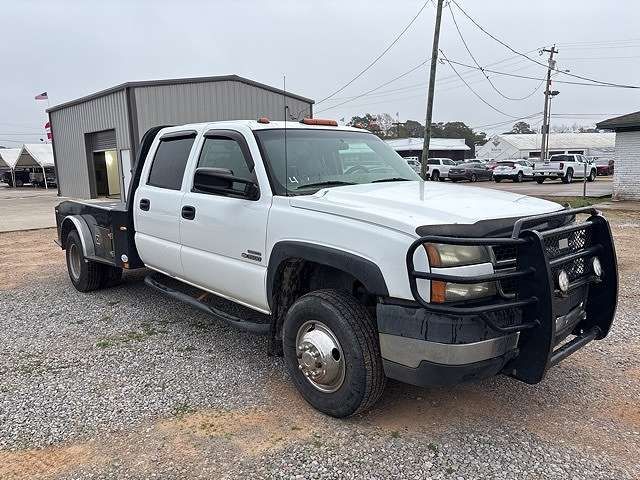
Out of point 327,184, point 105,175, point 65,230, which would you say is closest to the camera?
point 327,184

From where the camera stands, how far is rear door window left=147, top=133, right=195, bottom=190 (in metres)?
4.73

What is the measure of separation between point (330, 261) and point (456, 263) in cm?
74

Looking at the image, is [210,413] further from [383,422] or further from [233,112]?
[233,112]

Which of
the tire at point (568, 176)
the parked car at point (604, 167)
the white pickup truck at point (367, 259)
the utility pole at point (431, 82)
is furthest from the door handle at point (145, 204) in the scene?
the parked car at point (604, 167)

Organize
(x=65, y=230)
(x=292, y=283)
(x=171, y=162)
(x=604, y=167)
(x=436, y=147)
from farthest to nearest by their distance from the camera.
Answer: (x=436, y=147)
(x=604, y=167)
(x=65, y=230)
(x=171, y=162)
(x=292, y=283)

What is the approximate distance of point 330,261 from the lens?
3168 millimetres

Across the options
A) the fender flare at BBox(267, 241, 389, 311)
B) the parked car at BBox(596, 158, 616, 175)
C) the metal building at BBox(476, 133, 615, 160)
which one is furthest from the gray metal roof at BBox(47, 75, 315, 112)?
the metal building at BBox(476, 133, 615, 160)

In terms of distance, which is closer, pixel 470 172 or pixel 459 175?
pixel 459 175

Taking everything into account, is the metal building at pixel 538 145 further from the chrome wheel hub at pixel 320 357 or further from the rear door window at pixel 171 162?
the chrome wheel hub at pixel 320 357

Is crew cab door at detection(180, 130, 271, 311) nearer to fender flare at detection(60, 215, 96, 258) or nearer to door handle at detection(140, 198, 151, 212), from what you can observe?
door handle at detection(140, 198, 151, 212)

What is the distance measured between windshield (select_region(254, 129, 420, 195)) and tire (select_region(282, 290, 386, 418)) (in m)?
0.89

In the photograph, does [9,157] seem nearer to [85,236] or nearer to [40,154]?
[40,154]

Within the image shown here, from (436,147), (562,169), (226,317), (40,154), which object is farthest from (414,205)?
A: (436,147)

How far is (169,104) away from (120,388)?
62.5 ft
